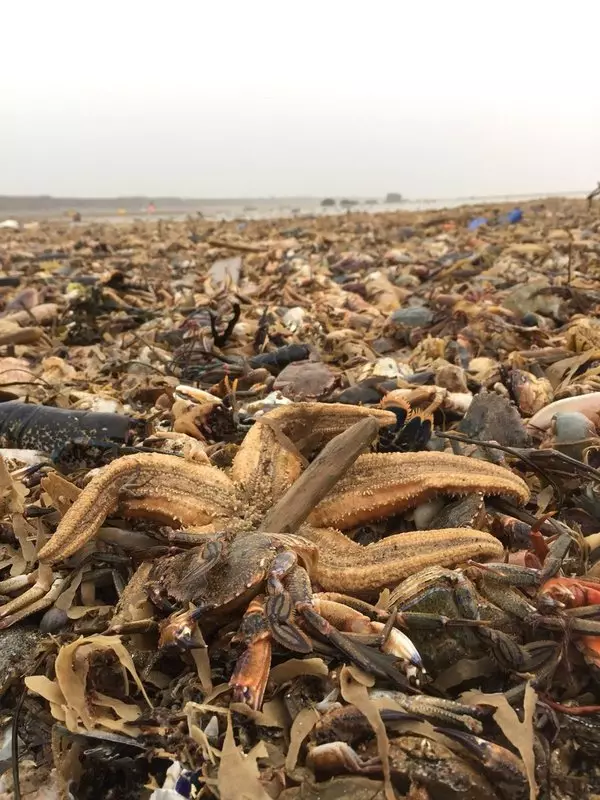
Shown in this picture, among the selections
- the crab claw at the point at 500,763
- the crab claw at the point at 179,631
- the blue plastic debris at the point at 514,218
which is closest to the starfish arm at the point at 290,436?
the crab claw at the point at 179,631

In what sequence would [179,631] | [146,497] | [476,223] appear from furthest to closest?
[476,223] → [146,497] → [179,631]

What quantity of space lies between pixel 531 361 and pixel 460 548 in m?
2.84

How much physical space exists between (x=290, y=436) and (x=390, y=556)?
0.88 metres

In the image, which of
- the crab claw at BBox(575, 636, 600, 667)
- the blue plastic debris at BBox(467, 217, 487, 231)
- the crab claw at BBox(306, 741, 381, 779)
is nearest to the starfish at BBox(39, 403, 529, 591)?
the crab claw at BBox(575, 636, 600, 667)

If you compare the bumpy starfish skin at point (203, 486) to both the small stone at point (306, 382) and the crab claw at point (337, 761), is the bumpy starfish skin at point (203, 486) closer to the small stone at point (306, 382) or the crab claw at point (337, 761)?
the crab claw at point (337, 761)

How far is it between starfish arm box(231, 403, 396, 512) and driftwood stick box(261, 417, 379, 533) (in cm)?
14

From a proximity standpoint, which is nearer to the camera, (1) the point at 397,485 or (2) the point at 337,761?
(2) the point at 337,761

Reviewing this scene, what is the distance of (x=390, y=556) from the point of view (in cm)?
221

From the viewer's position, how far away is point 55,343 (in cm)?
659

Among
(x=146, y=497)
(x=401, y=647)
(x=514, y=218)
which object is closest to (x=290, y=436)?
(x=146, y=497)

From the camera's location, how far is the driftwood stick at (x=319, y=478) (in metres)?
2.43

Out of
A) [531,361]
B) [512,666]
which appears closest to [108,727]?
[512,666]

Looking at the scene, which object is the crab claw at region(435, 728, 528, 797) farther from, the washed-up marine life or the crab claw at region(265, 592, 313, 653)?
the crab claw at region(265, 592, 313, 653)

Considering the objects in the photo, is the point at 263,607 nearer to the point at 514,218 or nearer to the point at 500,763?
the point at 500,763
